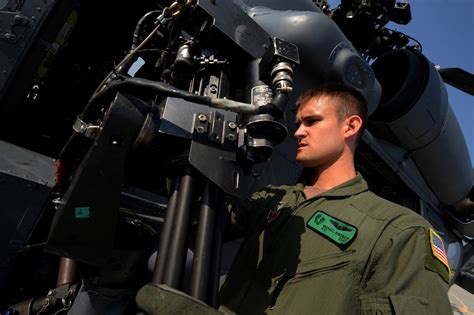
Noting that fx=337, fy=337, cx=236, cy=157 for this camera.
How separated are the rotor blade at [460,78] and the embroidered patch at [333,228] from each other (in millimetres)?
5320

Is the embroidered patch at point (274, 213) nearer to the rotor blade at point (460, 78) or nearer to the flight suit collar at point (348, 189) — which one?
the flight suit collar at point (348, 189)

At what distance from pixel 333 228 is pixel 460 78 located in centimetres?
553

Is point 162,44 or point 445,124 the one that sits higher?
point 445,124

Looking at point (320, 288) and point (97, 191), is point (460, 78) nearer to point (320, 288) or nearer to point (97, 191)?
point (320, 288)

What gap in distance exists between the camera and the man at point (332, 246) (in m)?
1.24

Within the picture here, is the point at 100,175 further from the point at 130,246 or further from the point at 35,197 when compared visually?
the point at 35,197

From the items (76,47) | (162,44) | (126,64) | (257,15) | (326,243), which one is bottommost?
(76,47)

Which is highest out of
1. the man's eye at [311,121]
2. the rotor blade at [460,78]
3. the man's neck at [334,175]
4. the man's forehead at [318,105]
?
the rotor blade at [460,78]

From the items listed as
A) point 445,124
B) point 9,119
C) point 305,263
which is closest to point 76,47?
point 9,119

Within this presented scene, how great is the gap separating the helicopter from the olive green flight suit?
288 millimetres

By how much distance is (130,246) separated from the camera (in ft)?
5.46

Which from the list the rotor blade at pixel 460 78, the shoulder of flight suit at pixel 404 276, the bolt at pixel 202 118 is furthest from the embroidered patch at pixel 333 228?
the rotor blade at pixel 460 78

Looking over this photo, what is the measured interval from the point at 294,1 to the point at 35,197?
2.65m

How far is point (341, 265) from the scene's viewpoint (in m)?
1.35
